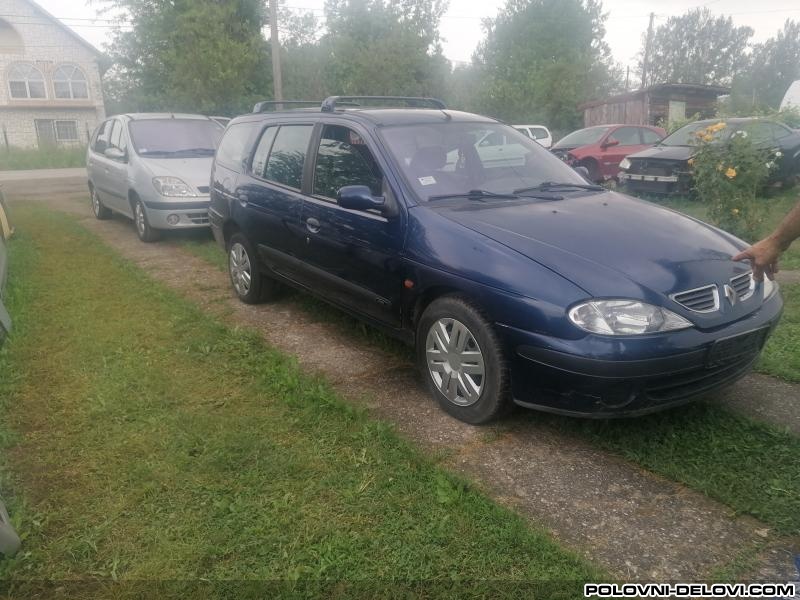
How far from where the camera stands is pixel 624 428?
135 inches

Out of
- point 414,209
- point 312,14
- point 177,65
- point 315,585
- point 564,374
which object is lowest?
point 315,585

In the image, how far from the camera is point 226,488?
299cm

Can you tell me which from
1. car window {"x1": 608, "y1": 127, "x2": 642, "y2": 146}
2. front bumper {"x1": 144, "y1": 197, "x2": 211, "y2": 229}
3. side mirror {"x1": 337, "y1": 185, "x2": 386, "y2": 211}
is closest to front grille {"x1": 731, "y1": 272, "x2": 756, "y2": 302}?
side mirror {"x1": 337, "y1": 185, "x2": 386, "y2": 211}

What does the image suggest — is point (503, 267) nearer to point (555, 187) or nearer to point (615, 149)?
point (555, 187)

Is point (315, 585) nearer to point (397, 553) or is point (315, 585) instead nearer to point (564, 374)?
point (397, 553)

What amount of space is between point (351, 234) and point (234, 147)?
7.77 ft

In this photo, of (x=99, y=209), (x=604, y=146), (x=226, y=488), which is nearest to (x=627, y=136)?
(x=604, y=146)

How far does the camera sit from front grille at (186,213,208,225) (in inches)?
328

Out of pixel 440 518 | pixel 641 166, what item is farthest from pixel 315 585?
pixel 641 166

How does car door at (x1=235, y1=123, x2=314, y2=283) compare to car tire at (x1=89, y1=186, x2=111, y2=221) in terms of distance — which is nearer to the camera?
car door at (x1=235, y1=123, x2=314, y2=283)

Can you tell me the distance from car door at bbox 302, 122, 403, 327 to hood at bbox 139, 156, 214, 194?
4.21 m

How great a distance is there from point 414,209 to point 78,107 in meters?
41.8

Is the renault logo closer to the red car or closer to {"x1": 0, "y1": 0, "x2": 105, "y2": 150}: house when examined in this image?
the red car

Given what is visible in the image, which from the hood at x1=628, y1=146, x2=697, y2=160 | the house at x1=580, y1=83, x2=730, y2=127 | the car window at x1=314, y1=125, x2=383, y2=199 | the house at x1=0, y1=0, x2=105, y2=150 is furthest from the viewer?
the house at x1=0, y1=0, x2=105, y2=150
